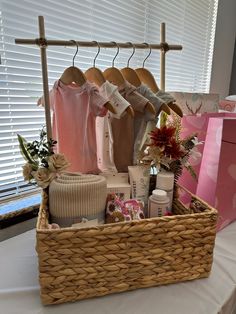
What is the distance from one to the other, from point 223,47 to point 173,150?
1.61 m

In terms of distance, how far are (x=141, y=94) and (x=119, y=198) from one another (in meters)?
0.31

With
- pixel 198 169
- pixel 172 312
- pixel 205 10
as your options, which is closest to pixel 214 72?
pixel 205 10

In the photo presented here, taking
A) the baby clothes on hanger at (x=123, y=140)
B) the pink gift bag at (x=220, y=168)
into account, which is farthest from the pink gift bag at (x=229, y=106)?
the baby clothes on hanger at (x=123, y=140)

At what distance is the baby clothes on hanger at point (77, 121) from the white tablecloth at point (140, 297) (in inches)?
12.6

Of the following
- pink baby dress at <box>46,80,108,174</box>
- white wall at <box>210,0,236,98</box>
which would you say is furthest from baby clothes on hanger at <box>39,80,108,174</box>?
white wall at <box>210,0,236,98</box>

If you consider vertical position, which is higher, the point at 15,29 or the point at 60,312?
the point at 15,29

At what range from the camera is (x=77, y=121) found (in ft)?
2.34

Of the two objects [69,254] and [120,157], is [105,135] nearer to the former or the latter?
[120,157]

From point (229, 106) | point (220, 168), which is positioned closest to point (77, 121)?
point (220, 168)

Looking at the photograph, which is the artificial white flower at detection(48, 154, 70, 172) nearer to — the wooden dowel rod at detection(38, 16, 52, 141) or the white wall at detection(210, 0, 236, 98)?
the wooden dowel rod at detection(38, 16, 52, 141)

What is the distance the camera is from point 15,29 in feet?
2.65

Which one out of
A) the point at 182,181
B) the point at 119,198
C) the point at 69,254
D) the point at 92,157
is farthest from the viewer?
the point at 182,181

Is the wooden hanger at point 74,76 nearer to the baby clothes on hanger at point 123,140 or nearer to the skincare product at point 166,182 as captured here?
the baby clothes on hanger at point 123,140

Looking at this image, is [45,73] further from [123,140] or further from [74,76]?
[123,140]
